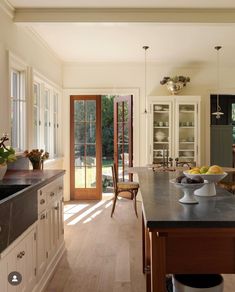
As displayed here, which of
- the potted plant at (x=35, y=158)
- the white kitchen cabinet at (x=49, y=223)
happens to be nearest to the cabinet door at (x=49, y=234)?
the white kitchen cabinet at (x=49, y=223)

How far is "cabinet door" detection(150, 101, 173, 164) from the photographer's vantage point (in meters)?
5.89

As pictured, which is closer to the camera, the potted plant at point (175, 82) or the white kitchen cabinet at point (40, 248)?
the white kitchen cabinet at point (40, 248)

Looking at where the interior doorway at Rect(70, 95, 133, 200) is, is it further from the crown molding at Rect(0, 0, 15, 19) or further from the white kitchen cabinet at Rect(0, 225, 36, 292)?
the white kitchen cabinet at Rect(0, 225, 36, 292)

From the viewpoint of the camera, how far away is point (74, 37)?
463cm

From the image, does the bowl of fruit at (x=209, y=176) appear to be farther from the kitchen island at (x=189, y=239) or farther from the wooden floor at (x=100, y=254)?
the wooden floor at (x=100, y=254)

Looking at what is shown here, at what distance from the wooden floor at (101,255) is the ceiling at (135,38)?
2673 mm

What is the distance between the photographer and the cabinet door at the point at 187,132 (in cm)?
588

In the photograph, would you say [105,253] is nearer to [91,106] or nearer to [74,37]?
[74,37]

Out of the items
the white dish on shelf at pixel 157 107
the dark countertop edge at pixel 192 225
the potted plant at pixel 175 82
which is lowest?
the dark countertop edge at pixel 192 225

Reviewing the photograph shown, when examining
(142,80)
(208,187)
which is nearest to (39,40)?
(142,80)

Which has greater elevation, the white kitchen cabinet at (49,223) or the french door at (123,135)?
the french door at (123,135)

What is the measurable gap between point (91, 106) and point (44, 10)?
9.18ft

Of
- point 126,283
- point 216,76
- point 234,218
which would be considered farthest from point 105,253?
point 216,76
